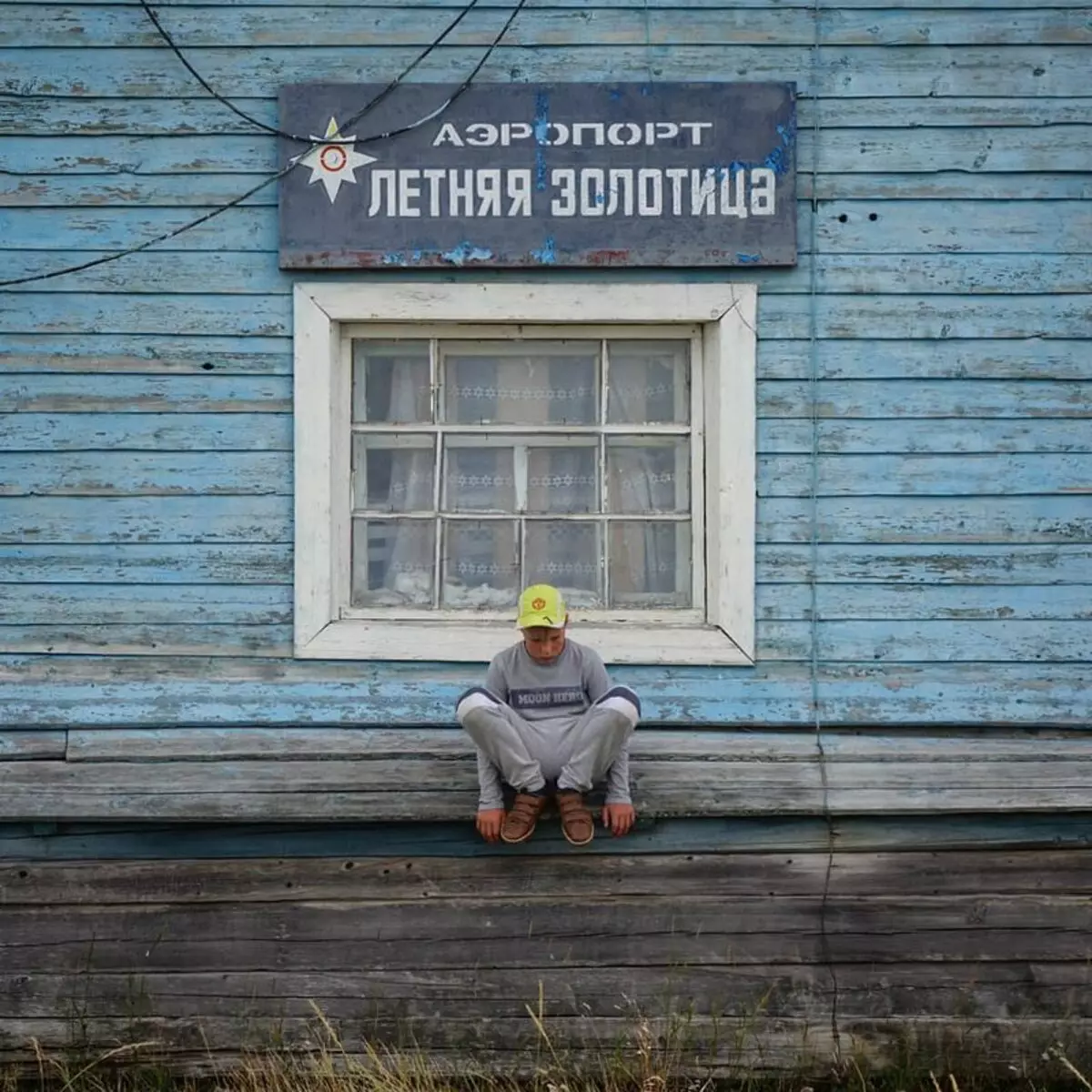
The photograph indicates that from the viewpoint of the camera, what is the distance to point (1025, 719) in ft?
19.4

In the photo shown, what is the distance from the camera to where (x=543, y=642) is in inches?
216

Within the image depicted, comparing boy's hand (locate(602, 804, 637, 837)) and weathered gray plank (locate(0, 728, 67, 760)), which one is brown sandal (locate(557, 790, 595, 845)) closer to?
boy's hand (locate(602, 804, 637, 837))

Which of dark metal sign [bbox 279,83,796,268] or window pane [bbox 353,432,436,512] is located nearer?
dark metal sign [bbox 279,83,796,268]

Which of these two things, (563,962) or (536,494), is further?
(536,494)

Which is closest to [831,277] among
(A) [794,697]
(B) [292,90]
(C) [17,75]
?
(A) [794,697]

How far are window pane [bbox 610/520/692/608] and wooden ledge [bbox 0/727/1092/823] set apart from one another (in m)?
0.52

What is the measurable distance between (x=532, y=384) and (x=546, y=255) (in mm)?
490

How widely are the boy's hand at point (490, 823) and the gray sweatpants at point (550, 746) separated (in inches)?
0.9

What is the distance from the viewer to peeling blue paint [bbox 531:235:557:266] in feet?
19.3

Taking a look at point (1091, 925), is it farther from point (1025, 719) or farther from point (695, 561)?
point (695, 561)

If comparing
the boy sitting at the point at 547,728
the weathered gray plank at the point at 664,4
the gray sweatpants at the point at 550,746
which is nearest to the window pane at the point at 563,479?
the boy sitting at the point at 547,728

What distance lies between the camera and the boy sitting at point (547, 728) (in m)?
5.39

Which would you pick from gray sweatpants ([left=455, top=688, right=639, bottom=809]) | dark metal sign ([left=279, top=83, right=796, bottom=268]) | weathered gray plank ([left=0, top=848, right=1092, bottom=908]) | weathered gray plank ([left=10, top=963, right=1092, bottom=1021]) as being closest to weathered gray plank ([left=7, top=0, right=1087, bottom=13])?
dark metal sign ([left=279, top=83, right=796, bottom=268])

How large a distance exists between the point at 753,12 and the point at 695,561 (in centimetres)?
200
